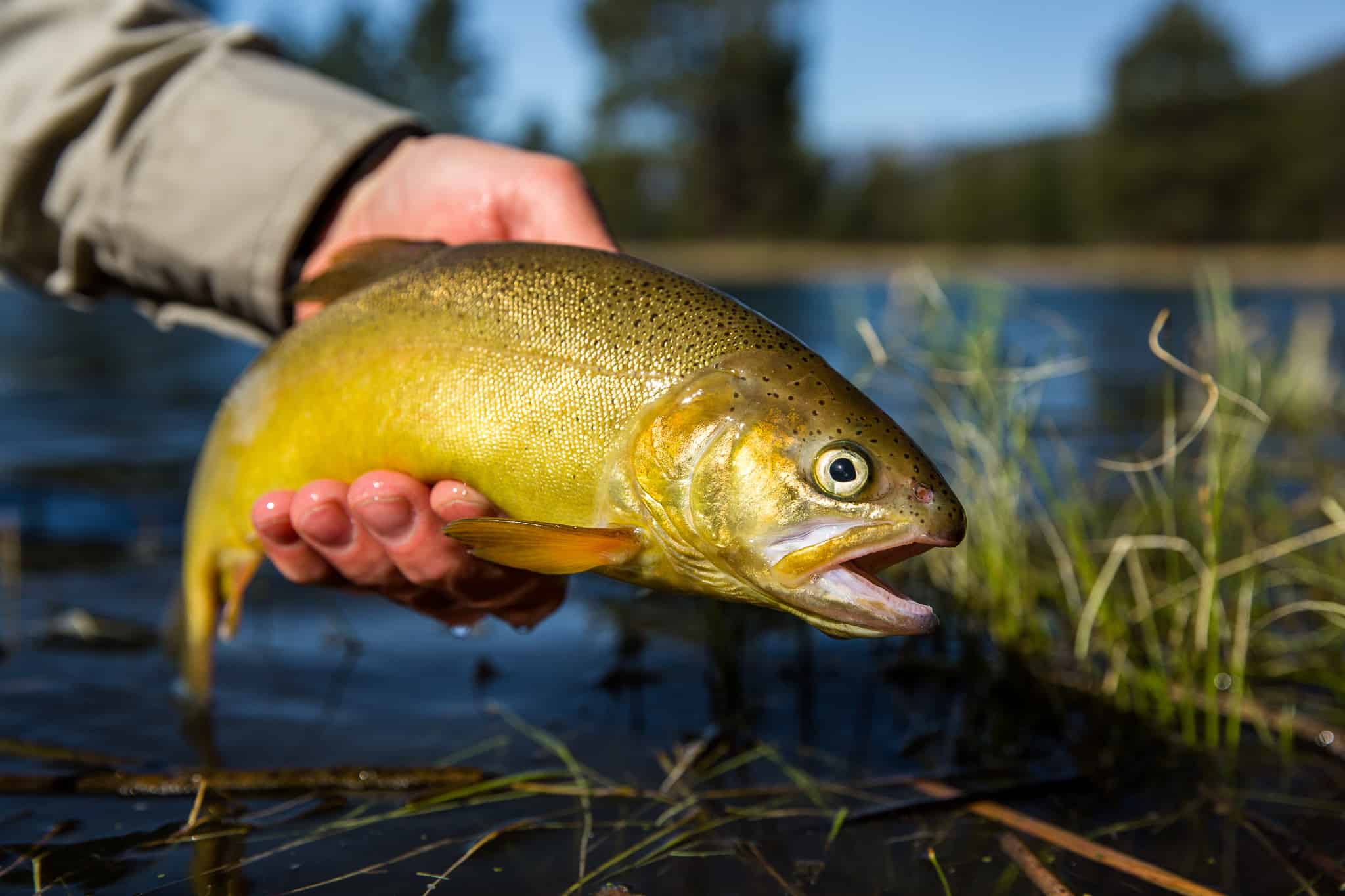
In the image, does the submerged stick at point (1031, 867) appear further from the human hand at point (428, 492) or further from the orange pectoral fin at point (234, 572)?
the orange pectoral fin at point (234, 572)

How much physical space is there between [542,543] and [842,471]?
57 centimetres

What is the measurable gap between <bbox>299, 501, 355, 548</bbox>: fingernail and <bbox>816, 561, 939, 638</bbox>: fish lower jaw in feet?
3.97

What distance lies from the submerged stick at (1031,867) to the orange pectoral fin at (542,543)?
1.04m

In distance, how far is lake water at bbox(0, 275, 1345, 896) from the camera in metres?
2.27

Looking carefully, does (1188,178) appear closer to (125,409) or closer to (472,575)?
(125,409)

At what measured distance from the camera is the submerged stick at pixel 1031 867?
211cm

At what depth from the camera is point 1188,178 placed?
54.8 metres

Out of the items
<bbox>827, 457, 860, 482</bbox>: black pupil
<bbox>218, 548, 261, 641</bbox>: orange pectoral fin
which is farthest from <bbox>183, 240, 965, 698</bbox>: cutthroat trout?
<bbox>218, 548, 261, 641</bbox>: orange pectoral fin

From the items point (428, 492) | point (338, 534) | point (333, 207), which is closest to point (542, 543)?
point (428, 492)

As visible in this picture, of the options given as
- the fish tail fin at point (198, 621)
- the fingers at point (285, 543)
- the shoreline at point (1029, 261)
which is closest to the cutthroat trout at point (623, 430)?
the fingers at point (285, 543)

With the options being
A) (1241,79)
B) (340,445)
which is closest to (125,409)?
(340,445)

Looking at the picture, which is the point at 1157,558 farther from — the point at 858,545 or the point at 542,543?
the point at 542,543

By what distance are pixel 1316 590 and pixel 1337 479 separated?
202cm

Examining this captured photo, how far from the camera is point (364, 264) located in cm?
266
